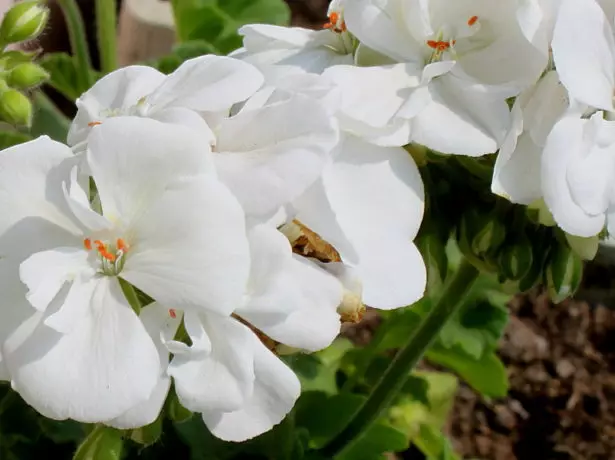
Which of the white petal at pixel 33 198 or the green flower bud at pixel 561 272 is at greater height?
the white petal at pixel 33 198

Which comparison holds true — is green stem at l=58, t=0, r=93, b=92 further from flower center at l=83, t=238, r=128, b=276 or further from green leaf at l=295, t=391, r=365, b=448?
flower center at l=83, t=238, r=128, b=276

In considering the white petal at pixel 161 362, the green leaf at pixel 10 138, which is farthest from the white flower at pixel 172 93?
the green leaf at pixel 10 138

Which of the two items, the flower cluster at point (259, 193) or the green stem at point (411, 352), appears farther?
the green stem at point (411, 352)

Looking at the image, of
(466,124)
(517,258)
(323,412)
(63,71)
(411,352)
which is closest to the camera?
(466,124)

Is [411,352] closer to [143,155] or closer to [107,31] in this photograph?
[143,155]

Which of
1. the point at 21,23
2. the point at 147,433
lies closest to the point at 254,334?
the point at 147,433

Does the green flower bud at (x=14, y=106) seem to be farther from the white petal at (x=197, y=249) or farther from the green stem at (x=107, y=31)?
the green stem at (x=107, y=31)

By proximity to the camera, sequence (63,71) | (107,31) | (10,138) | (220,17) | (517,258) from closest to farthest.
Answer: (517,258)
(10,138)
(107,31)
(63,71)
(220,17)

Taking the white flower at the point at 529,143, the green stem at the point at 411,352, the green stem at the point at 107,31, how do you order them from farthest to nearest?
the green stem at the point at 107,31 → the green stem at the point at 411,352 → the white flower at the point at 529,143

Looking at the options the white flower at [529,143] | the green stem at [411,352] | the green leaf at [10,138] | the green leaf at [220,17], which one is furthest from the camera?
the green leaf at [220,17]
